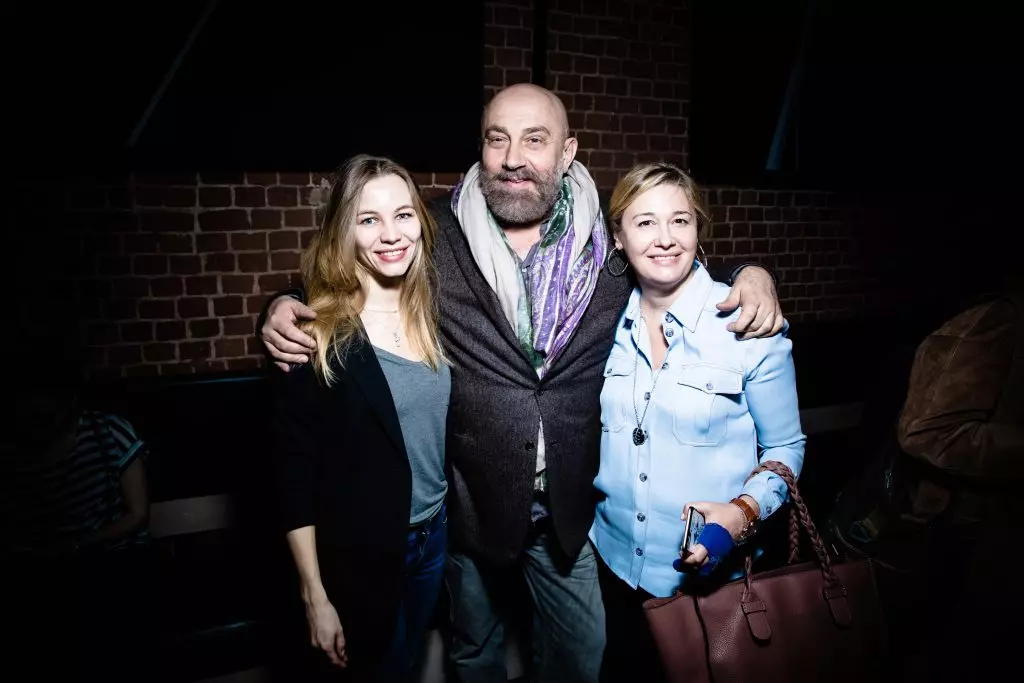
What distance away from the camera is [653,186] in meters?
1.75

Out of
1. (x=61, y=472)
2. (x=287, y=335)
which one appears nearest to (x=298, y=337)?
(x=287, y=335)

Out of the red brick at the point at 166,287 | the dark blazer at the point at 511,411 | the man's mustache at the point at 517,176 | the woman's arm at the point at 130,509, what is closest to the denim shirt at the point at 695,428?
the dark blazer at the point at 511,411

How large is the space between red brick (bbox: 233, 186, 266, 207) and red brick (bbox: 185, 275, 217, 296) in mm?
351

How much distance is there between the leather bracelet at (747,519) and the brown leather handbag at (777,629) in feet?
0.21

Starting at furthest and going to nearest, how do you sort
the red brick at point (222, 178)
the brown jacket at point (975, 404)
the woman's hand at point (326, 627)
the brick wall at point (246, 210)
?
1. the red brick at point (222, 178)
2. the brick wall at point (246, 210)
3. the woman's hand at point (326, 627)
4. the brown jacket at point (975, 404)

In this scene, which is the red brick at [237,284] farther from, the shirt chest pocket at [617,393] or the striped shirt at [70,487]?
the shirt chest pocket at [617,393]

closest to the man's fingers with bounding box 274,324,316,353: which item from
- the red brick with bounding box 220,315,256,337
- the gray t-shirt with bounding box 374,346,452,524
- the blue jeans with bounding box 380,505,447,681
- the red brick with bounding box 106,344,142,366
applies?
the gray t-shirt with bounding box 374,346,452,524

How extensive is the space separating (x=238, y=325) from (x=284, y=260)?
1.18 feet

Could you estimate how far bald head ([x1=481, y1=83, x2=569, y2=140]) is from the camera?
6.73 ft

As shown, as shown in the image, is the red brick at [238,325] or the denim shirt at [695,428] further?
the red brick at [238,325]

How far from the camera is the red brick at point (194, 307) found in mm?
2865

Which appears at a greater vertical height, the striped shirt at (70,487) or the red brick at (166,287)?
the red brick at (166,287)

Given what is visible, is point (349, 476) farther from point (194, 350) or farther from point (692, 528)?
point (194, 350)

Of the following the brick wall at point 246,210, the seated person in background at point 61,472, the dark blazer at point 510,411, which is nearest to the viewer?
the dark blazer at point 510,411
